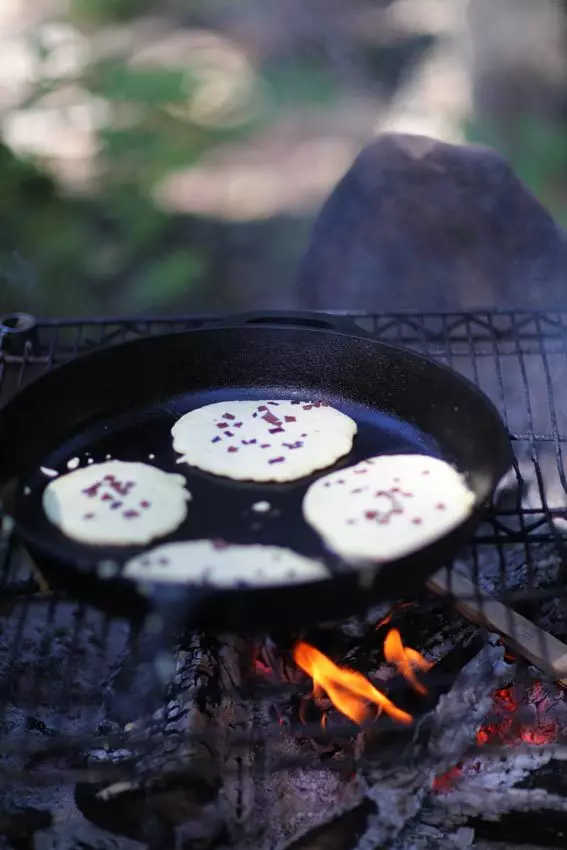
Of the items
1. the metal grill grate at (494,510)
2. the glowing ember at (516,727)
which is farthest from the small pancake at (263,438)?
the glowing ember at (516,727)

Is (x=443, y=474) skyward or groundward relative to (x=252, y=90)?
groundward

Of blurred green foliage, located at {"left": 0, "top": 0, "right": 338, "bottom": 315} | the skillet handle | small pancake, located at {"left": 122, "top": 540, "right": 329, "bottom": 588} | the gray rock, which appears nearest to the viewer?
small pancake, located at {"left": 122, "top": 540, "right": 329, "bottom": 588}

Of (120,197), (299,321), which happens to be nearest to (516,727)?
(299,321)

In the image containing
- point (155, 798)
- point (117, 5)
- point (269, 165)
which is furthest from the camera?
point (117, 5)

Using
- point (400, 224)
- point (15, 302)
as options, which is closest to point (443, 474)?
point (400, 224)

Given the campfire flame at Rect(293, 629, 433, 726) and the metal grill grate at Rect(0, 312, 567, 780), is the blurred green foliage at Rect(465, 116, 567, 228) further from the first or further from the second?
the campfire flame at Rect(293, 629, 433, 726)

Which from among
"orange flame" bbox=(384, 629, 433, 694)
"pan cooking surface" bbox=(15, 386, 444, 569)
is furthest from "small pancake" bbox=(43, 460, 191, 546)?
"orange flame" bbox=(384, 629, 433, 694)

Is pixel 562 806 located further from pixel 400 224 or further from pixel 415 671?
pixel 400 224
